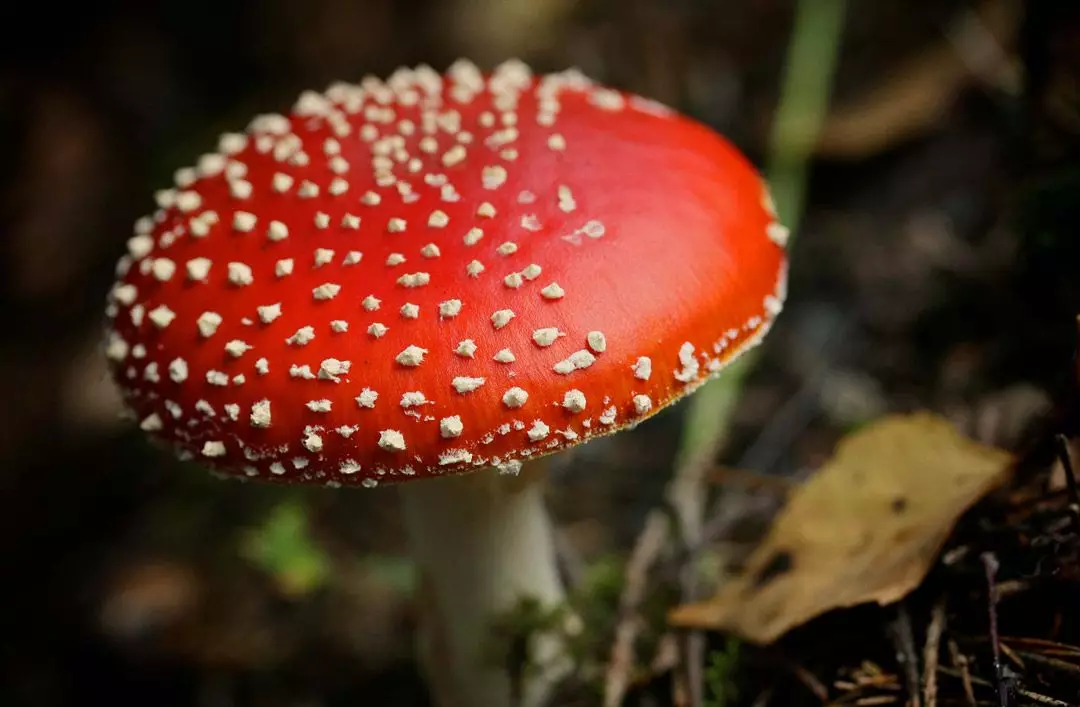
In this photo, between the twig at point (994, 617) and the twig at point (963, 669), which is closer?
the twig at point (994, 617)

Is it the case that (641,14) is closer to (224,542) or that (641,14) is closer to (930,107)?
(930,107)

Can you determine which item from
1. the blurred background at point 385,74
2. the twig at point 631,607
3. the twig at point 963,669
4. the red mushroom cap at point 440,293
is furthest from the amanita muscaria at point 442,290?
the blurred background at point 385,74

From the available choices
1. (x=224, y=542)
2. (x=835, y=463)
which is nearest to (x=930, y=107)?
(x=835, y=463)

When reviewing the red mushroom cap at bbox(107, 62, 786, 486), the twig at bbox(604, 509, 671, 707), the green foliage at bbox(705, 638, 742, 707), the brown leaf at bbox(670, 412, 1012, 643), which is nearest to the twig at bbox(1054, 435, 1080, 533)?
the brown leaf at bbox(670, 412, 1012, 643)

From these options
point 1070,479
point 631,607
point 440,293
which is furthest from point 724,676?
point 440,293

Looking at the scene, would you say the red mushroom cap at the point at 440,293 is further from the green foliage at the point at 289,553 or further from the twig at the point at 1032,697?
the green foliage at the point at 289,553

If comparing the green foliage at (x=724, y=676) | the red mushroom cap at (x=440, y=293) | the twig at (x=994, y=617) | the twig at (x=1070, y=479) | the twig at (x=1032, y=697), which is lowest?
the green foliage at (x=724, y=676)

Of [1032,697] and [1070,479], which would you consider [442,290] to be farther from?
[1032,697]
